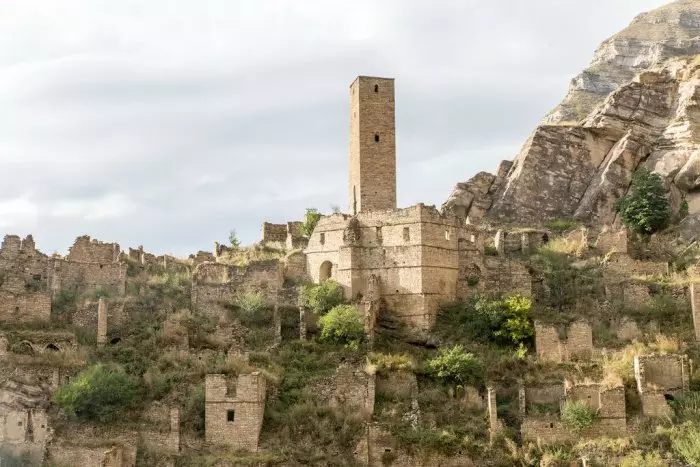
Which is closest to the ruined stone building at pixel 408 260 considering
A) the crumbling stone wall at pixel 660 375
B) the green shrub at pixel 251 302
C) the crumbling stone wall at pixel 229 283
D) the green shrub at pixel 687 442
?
the crumbling stone wall at pixel 229 283

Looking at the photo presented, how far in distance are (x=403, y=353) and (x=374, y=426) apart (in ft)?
14.4

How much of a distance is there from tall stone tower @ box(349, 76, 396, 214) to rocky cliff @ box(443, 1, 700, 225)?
7247 millimetres

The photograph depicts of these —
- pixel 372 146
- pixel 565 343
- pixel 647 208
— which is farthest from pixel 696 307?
pixel 372 146

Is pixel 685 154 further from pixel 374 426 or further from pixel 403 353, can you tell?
pixel 374 426

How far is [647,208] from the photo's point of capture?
43250 mm

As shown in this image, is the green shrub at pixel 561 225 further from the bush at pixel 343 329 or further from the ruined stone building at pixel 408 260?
the bush at pixel 343 329

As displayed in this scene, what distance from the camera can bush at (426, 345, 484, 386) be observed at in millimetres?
33406

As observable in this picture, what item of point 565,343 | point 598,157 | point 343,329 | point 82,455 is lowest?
point 82,455

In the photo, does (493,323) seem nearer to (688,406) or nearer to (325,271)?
(325,271)

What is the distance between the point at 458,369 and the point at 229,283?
8.78m

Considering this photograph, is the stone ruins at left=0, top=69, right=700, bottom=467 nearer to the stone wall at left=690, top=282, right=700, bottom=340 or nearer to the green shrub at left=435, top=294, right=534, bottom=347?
the stone wall at left=690, top=282, right=700, bottom=340

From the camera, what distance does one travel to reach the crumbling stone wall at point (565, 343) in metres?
34.3

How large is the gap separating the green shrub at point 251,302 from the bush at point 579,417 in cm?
1079

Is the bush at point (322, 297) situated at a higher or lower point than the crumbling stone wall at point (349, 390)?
higher
